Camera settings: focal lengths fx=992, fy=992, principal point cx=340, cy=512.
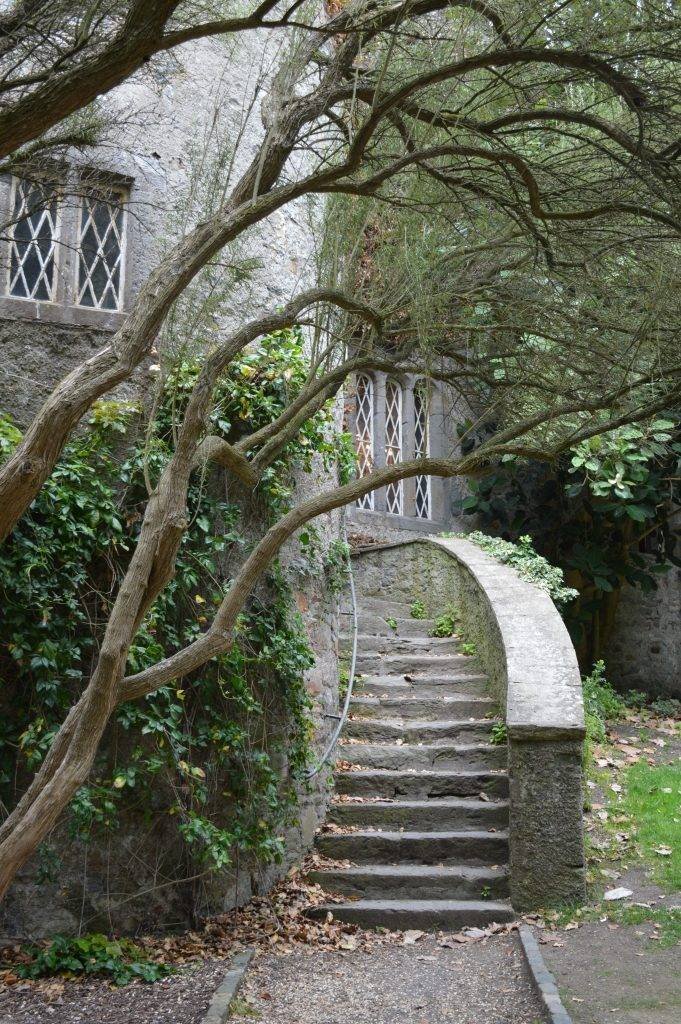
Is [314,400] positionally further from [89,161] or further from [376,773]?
[376,773]

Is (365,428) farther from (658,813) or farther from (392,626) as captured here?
(658,813)

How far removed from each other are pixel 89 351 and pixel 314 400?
168 centimetres

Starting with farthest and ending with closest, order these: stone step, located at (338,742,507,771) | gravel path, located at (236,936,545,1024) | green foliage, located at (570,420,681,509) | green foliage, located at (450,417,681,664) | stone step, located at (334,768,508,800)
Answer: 1. green foliage, located at (450,417,681,664)
2. green foliage, located at (570,420,681,509)
3. stone step, located at (338,742,507,771)
4. stone step, located at (334,768,508,800)
5. gravel path, located at (236,936,545,1024)

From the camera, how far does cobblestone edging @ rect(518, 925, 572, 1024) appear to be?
4344 millimetres

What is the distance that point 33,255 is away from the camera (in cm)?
621

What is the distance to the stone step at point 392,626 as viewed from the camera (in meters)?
9.12

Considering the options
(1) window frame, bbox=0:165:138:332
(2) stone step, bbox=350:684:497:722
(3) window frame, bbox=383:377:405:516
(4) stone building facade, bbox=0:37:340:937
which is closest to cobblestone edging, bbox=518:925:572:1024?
(4) stone building facade, bbox=0:37:340:937

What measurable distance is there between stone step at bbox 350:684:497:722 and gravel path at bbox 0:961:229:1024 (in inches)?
114

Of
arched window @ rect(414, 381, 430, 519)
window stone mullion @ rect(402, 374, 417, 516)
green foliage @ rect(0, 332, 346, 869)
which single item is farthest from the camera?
arched window @ rect(414, 381, 430, 519)

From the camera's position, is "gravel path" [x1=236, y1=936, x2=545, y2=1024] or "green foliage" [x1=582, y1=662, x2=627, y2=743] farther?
"green foliage" [x1=582, y1=662, x2=627, y2=743]

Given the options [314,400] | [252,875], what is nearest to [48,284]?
[314,400]

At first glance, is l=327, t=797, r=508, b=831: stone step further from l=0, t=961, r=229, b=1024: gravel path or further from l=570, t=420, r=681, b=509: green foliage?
l=570, t=420, r=681, b=509: green foliage

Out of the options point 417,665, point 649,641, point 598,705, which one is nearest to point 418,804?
point 417,665

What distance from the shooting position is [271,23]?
3.32 meters
